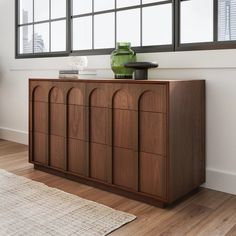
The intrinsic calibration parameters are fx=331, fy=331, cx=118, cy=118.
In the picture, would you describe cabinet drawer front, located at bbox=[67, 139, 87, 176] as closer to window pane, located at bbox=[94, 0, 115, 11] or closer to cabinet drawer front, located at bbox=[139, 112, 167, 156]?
cabinet drawer front, located at bbox=[139, 112, 167, 156]

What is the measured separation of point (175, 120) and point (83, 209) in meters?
0.76

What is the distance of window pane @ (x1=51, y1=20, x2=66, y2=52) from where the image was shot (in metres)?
3.37

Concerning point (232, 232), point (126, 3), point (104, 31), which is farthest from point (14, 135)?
point (232, 232)

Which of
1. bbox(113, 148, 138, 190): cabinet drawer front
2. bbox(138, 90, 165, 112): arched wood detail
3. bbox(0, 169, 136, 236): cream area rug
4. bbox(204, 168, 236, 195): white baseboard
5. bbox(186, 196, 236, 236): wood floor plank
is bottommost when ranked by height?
bbox(186, 196, 236, 236): wood floor plank

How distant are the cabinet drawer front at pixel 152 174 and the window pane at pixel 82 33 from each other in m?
1.51

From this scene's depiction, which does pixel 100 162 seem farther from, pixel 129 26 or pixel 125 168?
pixel 129 26

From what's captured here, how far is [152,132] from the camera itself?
2027 mm

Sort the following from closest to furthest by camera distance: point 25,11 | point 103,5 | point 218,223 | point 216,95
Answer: point 218,223
point 216,95
point 103,5
point 25,11

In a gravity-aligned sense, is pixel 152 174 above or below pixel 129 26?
below

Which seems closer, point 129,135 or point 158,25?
point 129,135

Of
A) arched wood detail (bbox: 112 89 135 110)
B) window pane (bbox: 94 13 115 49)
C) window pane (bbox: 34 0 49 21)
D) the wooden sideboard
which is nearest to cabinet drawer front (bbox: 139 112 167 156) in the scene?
the wooden sideboard

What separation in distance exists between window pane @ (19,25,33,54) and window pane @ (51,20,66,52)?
385mm

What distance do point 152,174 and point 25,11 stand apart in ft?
8.82

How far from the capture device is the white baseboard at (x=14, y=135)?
3755 mm
